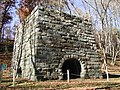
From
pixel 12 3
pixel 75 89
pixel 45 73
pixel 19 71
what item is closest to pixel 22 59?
pixel 19 71

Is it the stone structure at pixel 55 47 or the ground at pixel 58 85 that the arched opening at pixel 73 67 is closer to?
the stone structure at pixel 55 47

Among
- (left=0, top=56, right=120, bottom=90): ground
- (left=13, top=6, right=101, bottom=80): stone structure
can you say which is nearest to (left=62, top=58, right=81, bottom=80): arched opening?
(left=13, top=6, right=101, bottom=80): stone structure

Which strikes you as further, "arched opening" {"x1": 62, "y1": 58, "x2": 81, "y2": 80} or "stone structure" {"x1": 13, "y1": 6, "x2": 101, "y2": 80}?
"arched opening" {"x1": 62, "y1": 58, "x2": 81, "y2": 80}

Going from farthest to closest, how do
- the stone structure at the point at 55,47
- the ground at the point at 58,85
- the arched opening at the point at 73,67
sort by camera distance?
1. the arched opening at the point at 73,67
2. the stone structure at the point at 55,47
3. the ground at the point at 58,85

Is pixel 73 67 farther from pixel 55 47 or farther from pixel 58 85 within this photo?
pixel 58 85

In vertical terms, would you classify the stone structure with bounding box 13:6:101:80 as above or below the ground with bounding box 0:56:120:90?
above

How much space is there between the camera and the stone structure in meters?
14.5

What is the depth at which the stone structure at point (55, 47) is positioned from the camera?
14.5m

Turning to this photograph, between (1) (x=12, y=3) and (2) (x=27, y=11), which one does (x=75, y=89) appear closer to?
(1) (x=12, y=3)

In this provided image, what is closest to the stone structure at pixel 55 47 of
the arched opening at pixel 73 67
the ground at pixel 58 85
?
the arched opening at pixel 73 67

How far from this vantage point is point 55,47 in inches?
599

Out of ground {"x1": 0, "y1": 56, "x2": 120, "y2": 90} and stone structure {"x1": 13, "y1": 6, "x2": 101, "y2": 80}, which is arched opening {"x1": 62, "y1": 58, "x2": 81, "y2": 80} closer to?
stone structure {"x1": 13, "y1": 6, "x2": 101, "y2": 80}

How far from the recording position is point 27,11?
1350 inches

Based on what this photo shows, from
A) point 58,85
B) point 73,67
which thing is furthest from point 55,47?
point 58,85
